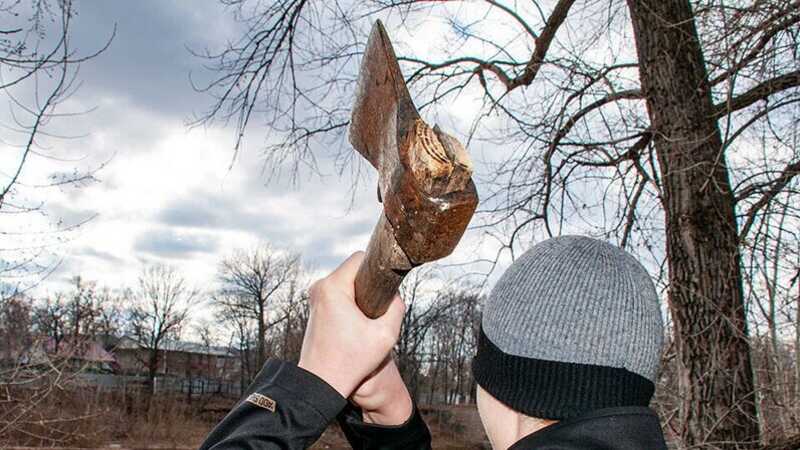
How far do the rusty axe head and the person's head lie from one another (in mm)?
194

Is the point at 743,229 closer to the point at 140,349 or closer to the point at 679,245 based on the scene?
the point at 679,245

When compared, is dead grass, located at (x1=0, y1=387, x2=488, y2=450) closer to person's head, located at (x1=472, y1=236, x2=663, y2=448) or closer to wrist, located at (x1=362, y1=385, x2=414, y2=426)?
wrist, located at (x1=362, y1=385, x2=414, y2=426)

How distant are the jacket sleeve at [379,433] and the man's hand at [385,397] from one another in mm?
13

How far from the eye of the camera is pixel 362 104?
118 cm

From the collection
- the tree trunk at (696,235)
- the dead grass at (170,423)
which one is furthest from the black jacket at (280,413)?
the dead grass at (170,423)

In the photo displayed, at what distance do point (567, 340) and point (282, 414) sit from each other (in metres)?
0.46

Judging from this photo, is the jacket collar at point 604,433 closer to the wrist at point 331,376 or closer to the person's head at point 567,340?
the person's head at point 567,340

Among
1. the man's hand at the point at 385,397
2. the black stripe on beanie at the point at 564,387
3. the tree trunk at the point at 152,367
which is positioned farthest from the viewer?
the tree trunk at the point at 152,367

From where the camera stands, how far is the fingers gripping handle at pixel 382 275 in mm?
1008

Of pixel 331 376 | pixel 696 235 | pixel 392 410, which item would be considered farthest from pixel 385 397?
pixel 696 235

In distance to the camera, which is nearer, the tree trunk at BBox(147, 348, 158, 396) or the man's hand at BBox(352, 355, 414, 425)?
the man's hand at BBox(352, 355, 414, 425)

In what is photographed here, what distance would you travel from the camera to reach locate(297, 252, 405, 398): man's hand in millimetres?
976

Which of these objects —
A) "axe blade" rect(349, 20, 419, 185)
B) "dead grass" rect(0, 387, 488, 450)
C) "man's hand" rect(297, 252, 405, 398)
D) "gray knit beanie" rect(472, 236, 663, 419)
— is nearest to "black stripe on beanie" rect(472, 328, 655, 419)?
"gray knit beanie" rect(472, 236, 663, 419)

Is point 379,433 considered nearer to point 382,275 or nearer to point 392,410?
point 392,410
